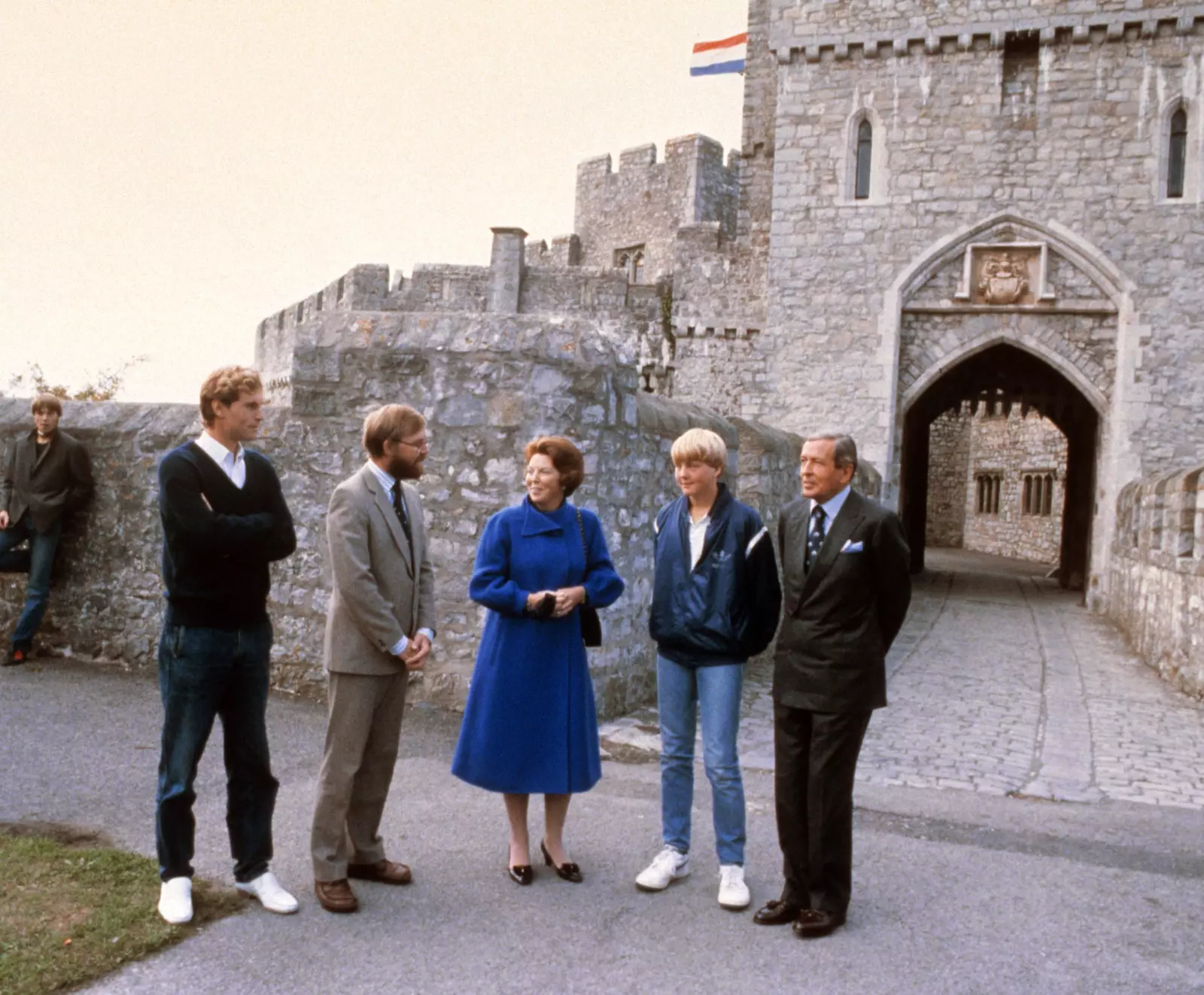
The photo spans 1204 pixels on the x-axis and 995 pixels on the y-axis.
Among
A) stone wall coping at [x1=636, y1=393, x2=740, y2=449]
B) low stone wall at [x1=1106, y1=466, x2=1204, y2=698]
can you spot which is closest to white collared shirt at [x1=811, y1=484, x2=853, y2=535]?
stone wall coping at [x1=636, y1=393, x2=740, y2=449]

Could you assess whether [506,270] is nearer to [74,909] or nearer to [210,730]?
[210,730]

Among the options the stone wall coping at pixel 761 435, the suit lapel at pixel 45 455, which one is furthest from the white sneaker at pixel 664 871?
the stone wall coping at pixel 761 435

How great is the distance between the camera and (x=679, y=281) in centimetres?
1823

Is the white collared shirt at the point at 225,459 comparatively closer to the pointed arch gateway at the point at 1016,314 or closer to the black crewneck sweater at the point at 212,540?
the black crewneck sweater at the point at 212,540

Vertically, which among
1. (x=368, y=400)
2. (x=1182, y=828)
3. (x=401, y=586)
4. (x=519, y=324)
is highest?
(x=519, y=324)

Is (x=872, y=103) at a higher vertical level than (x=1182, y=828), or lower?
higher

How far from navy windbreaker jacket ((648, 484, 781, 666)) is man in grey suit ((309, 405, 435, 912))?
821mm

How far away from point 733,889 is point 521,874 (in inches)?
27.5

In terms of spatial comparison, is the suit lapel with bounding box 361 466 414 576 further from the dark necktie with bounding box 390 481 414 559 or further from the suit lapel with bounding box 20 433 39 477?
the suit lapel with bounding box 20 433 39 477

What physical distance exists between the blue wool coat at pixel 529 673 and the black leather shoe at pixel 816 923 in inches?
32.0

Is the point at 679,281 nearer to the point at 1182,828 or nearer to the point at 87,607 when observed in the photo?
the point at 87,607

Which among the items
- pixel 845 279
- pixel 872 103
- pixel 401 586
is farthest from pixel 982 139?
pixel 401 586

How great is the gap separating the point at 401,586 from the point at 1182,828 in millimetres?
3518

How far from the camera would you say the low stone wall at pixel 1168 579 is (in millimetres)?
8172
